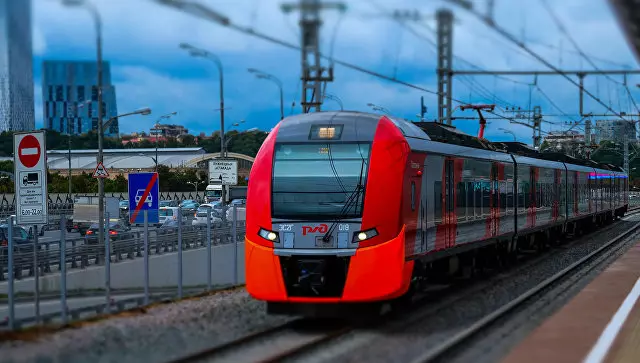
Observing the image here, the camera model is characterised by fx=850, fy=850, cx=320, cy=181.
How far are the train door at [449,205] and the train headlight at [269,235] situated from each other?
4113mm

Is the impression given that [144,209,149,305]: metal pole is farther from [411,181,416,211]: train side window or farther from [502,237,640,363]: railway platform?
[502,237,640,363]: railway platform

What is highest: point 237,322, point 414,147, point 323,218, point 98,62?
point 98,62

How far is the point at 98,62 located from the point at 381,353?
2206 centimetres

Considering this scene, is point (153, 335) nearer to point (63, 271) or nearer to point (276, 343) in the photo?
point (276, 343)

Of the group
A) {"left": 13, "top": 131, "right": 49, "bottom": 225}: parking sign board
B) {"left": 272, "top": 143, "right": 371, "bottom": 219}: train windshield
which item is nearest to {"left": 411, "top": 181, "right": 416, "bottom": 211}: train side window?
{"left": 272, "top": 143, "right": 371, "bottom": 219}: train windshield

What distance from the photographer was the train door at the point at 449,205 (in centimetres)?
1570

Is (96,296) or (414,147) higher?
(414,147)

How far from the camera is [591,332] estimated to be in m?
11.9

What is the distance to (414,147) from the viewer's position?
1362 cm

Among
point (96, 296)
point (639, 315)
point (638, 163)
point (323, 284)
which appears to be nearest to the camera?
point (323, 284)

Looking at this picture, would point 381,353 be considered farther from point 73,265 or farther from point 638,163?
point 638,163


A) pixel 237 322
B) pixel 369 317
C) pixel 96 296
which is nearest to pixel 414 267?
pixel 369 317

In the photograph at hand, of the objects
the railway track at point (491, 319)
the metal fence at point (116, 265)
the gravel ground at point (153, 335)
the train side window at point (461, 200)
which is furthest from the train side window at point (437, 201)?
the metal fence at point (116, 265)

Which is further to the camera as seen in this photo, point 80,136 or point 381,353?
point 80,136
